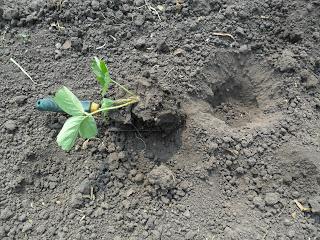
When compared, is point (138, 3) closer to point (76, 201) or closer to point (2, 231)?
point (76, 201)

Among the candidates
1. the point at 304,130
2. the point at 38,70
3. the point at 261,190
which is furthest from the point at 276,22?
the point at 38,70

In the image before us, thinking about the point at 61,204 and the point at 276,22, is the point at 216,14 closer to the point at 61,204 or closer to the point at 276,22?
the point at 276,22

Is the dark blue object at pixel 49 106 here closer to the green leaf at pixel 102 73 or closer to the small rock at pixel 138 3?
the green leaf at pixel 102 73

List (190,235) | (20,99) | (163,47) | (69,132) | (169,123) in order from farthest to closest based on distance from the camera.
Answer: (163,47) → (20,99) → (169,123) → (190,235) → (69,132)

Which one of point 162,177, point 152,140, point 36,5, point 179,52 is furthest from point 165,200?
point 36,5

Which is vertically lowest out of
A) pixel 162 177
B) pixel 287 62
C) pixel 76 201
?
pixel 76 201

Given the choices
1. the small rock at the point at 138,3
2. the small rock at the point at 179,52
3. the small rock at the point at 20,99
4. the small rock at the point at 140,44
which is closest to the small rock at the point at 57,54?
the small rock at the point at 20,99
